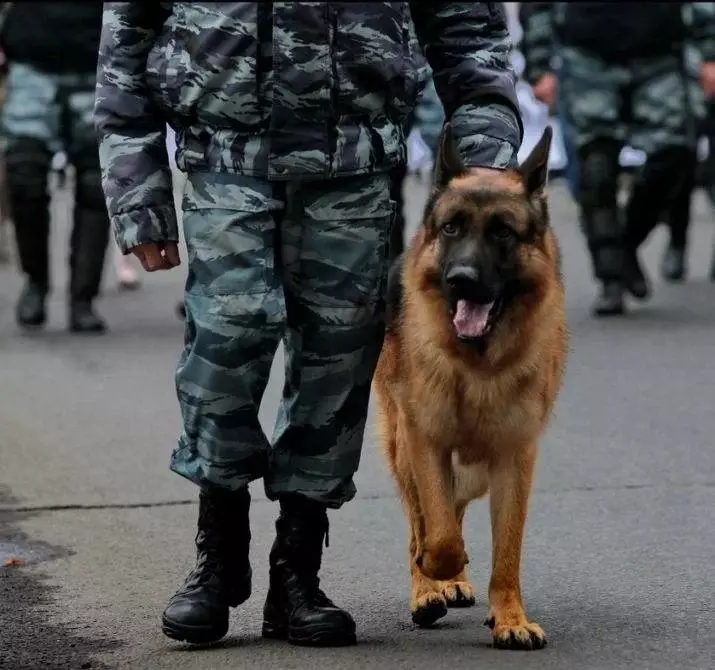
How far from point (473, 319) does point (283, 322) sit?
1.49 feet

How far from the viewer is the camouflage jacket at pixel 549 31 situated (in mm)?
11094

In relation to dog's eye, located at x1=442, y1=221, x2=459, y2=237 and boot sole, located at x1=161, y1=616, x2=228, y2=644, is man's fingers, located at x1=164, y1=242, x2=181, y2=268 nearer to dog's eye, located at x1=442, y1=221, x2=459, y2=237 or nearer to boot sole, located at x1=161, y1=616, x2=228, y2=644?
dog's eye, located at x1=442, y1=221, x2=459, y2=237

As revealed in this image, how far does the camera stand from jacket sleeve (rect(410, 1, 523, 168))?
16.1 ft

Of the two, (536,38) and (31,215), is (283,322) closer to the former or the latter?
(31,215)

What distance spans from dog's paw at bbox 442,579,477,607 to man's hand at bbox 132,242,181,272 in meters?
1.15

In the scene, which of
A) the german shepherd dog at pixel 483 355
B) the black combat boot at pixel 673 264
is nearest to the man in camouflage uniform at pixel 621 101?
the black combat boot at pixel 673 264

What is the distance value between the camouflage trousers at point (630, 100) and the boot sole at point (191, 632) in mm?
6592

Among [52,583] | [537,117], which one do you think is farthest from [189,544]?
[537,117]

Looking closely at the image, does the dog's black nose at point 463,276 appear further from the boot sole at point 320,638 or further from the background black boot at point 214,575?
the boot sole at point 320,638

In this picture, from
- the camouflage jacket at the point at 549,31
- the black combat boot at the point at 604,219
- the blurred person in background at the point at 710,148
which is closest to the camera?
the black combat boot at the point at 604,219

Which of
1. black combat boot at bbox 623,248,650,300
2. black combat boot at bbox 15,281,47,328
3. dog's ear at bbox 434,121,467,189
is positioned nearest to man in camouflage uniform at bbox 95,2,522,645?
dog's ear at bbox 434,121,467,189

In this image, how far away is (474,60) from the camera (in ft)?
16.1

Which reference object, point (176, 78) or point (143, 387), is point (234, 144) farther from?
point (143, 387)

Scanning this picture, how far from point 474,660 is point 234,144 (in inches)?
53.2
